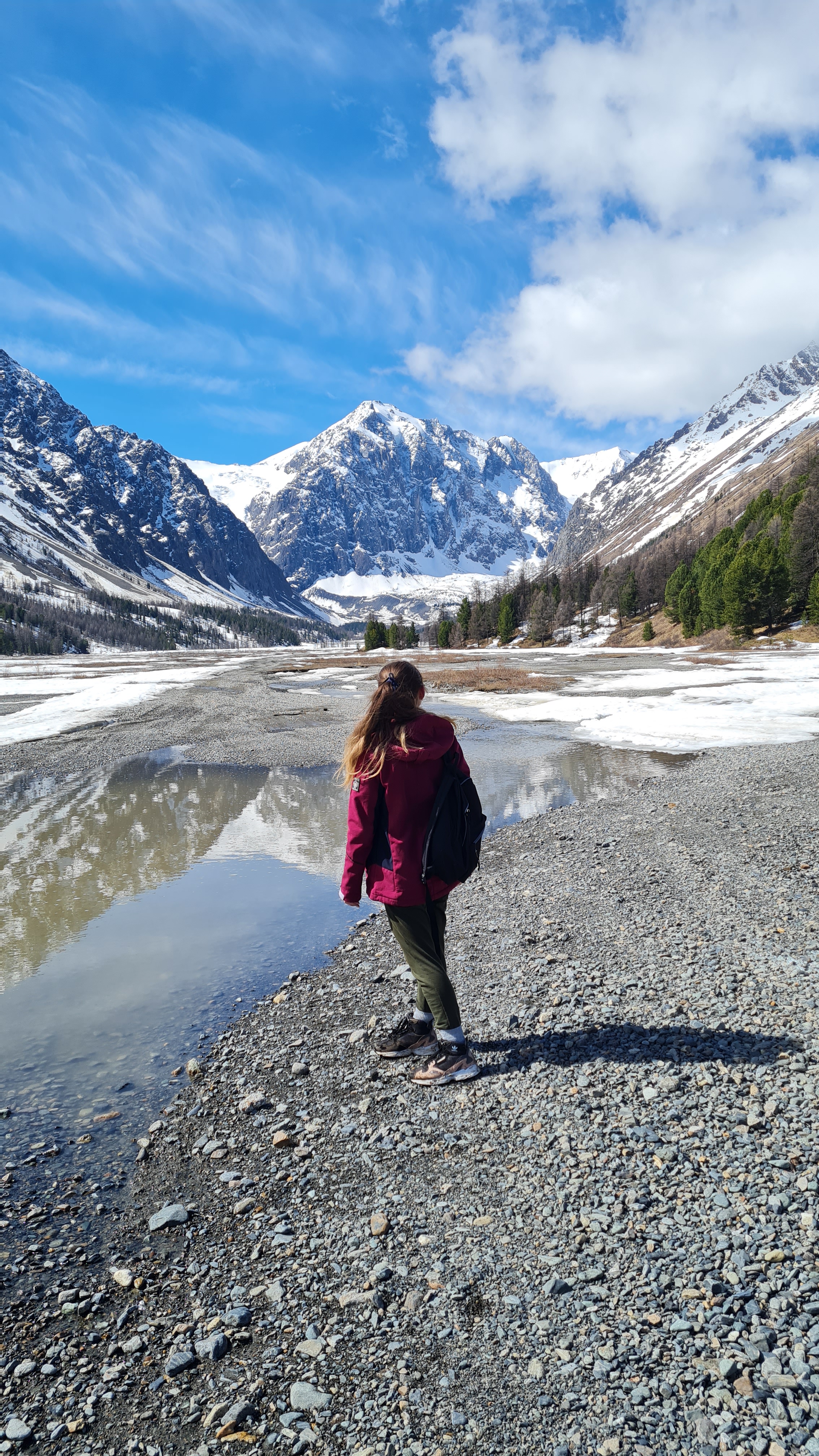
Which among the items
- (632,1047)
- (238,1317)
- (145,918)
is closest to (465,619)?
(145,918)

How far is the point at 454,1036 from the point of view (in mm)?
6531

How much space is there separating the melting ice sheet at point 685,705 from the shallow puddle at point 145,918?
4911 mm

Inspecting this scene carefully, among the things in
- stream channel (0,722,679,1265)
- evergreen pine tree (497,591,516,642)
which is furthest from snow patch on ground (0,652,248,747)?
evergreen pine tree (497,591,516,642)

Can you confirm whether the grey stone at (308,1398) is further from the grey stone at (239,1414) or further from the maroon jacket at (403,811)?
the maroon jacket at (403,811)

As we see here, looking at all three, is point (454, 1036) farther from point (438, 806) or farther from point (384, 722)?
point (384, 722)

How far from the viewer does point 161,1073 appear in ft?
23.9

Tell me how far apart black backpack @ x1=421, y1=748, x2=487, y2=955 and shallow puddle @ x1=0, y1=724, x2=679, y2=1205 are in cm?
391

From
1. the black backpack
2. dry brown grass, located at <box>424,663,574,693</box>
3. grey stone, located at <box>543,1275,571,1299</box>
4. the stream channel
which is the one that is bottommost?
the stream channel

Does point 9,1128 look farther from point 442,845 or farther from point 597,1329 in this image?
point 597,1329

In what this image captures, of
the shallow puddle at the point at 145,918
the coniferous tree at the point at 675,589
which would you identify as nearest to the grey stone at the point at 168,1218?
the shallow puddle at the point at 145,918

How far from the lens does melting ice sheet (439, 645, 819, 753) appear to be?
85.8 ft

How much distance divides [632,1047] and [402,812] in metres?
3.41

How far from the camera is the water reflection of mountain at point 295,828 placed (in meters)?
14.6

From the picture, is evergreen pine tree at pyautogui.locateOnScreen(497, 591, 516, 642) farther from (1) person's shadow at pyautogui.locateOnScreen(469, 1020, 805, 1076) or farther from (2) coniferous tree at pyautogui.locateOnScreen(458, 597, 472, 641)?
(1) person's shadow at pyautogui.locateOnScreen(469, 1020, 805, 1076)
